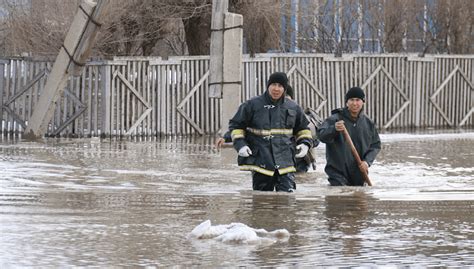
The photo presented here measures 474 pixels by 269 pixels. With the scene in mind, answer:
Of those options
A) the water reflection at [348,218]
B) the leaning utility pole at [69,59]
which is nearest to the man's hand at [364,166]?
the water reflection at [348,218]

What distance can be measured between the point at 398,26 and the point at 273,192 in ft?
73.5

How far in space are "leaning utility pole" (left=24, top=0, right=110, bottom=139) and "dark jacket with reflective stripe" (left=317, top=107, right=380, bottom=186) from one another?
8.97m

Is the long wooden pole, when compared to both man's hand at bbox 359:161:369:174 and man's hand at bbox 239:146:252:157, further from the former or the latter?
man's hand at bbox 239:146:252:157

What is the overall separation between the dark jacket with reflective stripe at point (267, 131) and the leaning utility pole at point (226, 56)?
25.2ft

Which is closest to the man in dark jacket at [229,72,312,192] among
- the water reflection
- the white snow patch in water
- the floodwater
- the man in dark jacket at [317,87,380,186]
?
the floodwater

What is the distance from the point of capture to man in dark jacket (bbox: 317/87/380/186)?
46.2 feet

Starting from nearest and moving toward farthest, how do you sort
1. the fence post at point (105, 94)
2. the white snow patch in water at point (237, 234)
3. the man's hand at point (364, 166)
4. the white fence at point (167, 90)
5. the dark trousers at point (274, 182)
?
1. the white snow patch in water at point (237, 234)
2. the dark trousers at point (274, 182)
3. the man's hand at point (364, 166)
4. the fence post at point (105, 94)
5. the white fence at point (167, 90)

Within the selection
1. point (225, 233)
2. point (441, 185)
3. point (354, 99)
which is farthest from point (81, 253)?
point (441, 185)

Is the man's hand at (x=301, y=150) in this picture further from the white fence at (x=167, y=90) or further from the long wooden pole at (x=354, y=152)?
the white fence at (x=167, y=90)

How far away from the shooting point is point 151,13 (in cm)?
2916

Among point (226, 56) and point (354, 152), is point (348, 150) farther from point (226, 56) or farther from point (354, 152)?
point (226, 56)

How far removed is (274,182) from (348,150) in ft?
3.63

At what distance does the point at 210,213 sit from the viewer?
11266 millimetres

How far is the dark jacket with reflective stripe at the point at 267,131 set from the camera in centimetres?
1322
